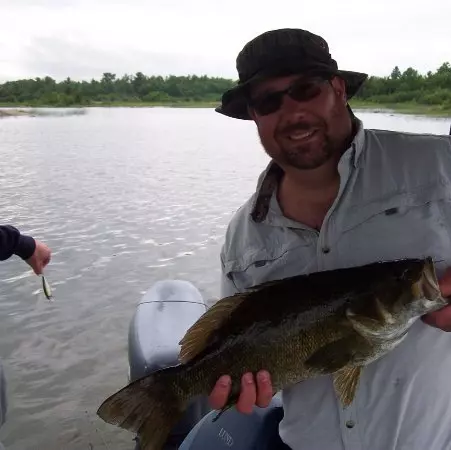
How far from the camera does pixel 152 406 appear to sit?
8.44 ft

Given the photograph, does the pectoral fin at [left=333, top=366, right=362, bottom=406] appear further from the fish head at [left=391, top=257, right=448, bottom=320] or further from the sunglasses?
the sunglasses

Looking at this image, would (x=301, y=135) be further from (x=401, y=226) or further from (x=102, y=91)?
(x=102, y=91)

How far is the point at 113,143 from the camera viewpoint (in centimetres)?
2816

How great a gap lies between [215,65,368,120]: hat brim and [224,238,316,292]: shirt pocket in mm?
749

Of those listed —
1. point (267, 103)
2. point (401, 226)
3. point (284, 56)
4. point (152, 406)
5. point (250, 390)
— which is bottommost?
point (152, 406)

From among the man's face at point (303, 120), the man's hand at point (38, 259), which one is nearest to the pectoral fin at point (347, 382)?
the man's face at point (303, 120)

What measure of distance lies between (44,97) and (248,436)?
278 ft

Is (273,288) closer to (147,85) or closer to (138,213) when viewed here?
(138,213)

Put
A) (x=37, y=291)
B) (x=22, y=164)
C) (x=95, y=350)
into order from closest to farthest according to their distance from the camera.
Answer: (x=95, y=350) < (x=37, y=291) < (x=22, y=164)

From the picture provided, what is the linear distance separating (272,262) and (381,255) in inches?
20.1

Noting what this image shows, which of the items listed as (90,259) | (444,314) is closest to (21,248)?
(444,314)

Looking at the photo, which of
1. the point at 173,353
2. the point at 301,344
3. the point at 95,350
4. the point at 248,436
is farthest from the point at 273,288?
the point at 95,350

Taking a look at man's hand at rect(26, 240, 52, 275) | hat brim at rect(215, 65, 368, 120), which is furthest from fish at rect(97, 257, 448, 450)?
man's hand at rect(26, 240, 52, 275)

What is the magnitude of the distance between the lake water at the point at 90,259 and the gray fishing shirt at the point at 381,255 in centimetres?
323
